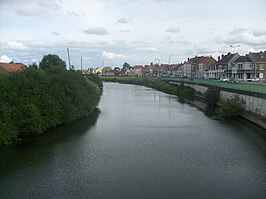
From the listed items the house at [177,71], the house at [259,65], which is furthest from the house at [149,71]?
the house at [259,65]

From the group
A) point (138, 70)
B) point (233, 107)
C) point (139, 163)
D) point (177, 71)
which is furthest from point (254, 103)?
point (138, 70)

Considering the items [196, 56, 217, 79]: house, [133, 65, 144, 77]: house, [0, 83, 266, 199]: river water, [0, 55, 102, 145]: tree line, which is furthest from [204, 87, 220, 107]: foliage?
[133, 65, 144, 77]: house

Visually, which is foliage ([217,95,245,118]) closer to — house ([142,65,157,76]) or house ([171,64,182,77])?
house ([171,64,182,77])

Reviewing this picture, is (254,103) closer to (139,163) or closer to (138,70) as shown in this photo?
(139,163)

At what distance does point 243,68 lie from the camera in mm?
59344

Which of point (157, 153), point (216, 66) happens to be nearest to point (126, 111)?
point (157, 153)

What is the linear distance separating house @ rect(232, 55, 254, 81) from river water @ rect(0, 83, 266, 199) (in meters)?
34.5

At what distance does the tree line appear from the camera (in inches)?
850

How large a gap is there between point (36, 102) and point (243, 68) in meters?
44.3

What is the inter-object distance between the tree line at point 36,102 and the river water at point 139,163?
0.95 meters

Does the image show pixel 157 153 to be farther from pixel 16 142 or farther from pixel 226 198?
pixel 16 142

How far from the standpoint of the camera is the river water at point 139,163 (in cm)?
1362

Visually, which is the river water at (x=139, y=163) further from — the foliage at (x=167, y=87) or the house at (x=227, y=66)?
the house at (x=227, y=66)

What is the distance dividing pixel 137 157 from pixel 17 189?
6.46 meters
